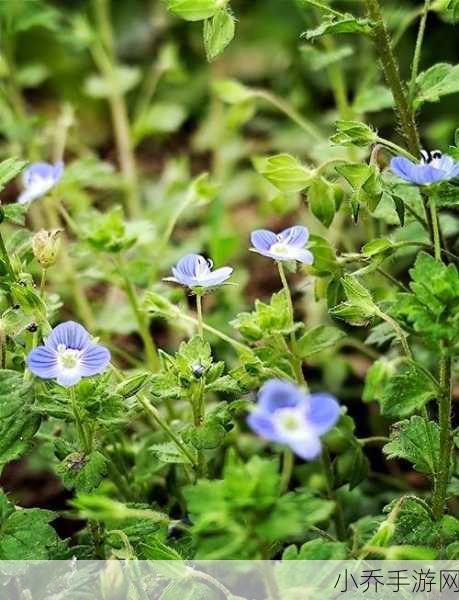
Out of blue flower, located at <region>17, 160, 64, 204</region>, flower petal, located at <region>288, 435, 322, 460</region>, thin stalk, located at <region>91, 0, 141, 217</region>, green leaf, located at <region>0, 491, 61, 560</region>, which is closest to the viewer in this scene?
flower petal, located at <region>288, 435, 322, 460</region>

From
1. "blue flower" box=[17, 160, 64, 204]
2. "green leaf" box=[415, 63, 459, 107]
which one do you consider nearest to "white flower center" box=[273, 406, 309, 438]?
"green leaf" box=[415, 63, 459, 107]

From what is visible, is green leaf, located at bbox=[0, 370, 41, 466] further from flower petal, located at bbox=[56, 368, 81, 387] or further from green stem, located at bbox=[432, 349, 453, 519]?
green stem, located at bbox=[432, 349, 453, 519]

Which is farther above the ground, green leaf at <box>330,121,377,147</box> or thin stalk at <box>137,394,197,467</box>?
green leaf at <box>330,121,377,147</box>

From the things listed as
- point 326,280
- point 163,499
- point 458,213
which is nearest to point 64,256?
point 163,499

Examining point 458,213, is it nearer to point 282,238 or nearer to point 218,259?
point 218,259

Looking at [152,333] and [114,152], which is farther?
[114,152]

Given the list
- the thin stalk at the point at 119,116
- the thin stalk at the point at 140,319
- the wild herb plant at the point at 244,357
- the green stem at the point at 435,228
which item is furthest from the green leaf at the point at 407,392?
the thin stalk at the point at 119,116
